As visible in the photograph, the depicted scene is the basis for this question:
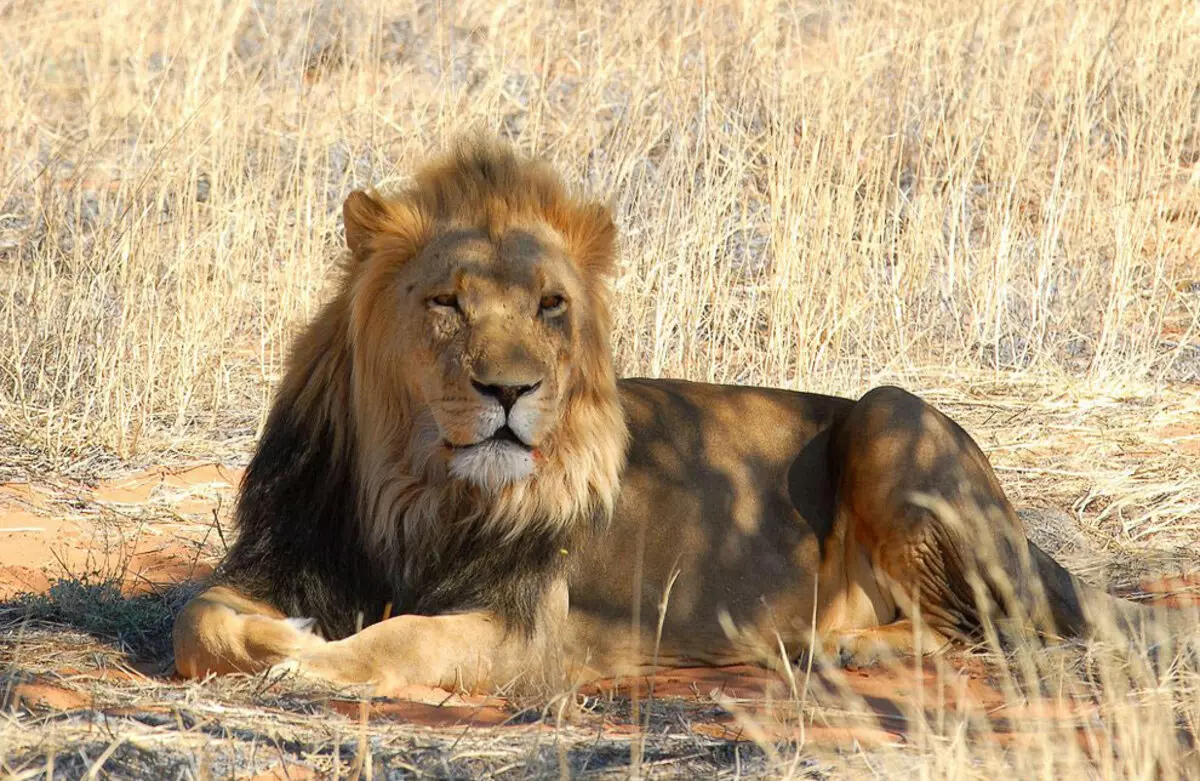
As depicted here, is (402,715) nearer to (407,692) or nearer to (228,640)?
(407,692)

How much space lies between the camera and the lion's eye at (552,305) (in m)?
3.52

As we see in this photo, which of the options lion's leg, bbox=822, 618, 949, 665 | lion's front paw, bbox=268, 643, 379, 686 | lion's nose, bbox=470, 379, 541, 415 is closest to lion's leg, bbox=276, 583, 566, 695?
lion's front paw, bbox=268, 643, 379, 686

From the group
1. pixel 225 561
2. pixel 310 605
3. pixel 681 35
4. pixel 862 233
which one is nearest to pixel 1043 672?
pixel 310 605

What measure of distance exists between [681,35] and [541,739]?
5006 mm

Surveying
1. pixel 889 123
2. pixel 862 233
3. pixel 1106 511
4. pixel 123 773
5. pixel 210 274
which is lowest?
pixel 123 773

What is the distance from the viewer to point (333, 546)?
12.2ft

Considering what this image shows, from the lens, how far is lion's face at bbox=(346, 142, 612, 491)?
3320 mm

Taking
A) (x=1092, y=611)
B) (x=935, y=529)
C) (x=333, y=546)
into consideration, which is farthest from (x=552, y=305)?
(x=1092, y=611)

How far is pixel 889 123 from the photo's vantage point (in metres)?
7.72

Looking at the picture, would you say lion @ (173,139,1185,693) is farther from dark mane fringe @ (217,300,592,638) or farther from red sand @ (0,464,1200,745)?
red sand @ (0,464,1200,745)

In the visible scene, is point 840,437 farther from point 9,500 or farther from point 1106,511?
point 9,500

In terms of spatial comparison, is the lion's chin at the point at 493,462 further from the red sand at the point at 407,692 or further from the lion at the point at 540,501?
the red sand at the point at 407,692

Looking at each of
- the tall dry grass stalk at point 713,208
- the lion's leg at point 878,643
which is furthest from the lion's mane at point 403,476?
the tall dry grass stalk at point 713,208

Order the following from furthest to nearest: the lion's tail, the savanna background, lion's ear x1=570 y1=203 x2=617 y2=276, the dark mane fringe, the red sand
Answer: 1. the savanna background
2. the lion's tail
3. lion's ear x1=570 y1=203 x2=617 y2=276
4. the dark mane fringe
5. the red sand
